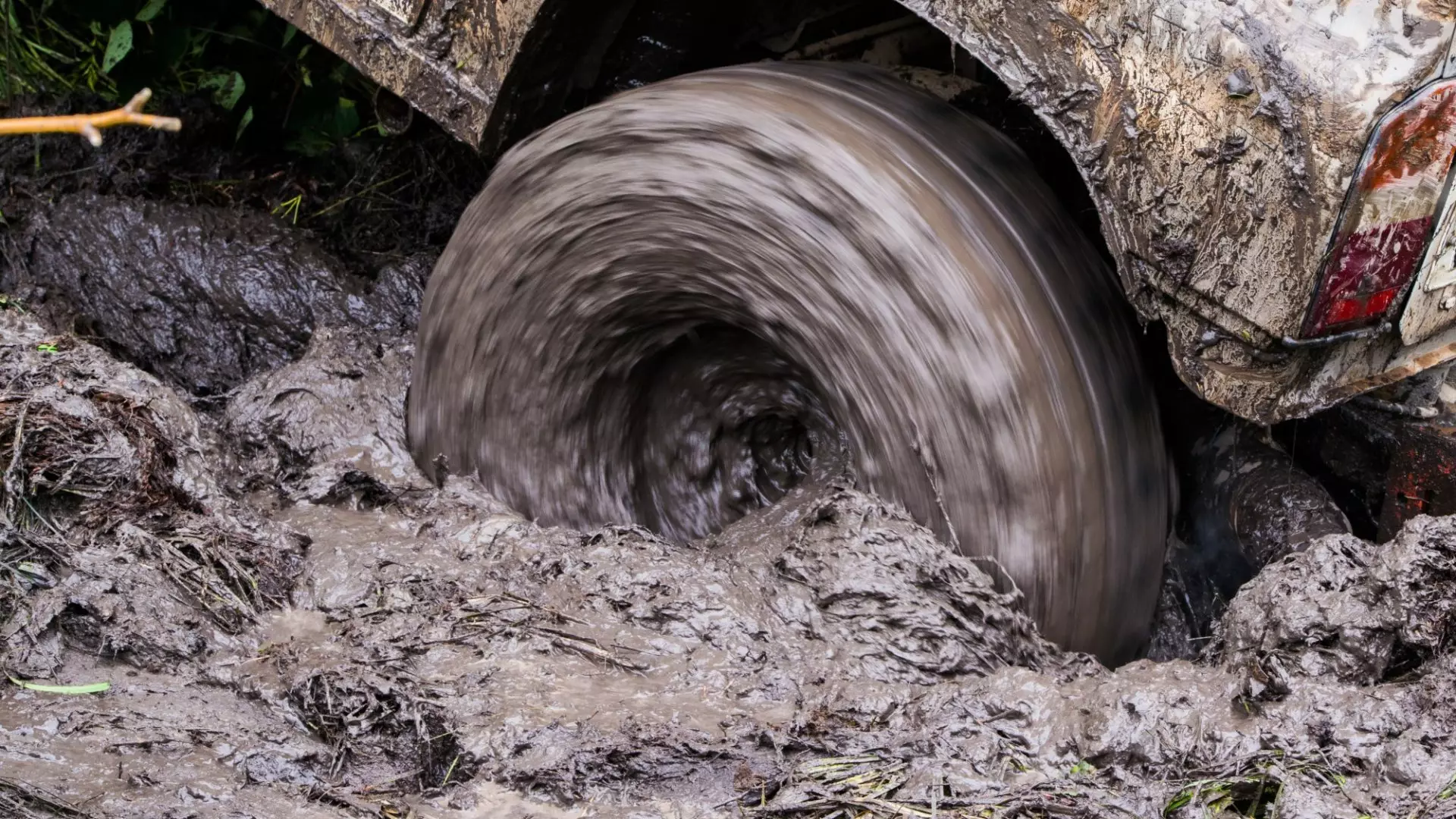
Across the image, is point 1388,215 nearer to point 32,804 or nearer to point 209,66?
point 32,804

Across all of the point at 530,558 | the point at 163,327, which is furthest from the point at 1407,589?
the point at 163,327

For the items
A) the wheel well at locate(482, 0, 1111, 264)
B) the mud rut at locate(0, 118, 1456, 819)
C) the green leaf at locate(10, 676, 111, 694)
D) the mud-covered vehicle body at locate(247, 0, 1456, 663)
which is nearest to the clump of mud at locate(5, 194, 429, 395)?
the mud rut at locate(0, 118, 1456, 819)

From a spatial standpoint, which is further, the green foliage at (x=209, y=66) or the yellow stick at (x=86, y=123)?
the green foliage at (x=209, y=66)

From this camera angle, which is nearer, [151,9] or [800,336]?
[800,336]

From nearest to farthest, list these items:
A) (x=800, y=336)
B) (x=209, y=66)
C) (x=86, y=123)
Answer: (x=86, y=123), (x=800, y=336), (x=209, y=66)

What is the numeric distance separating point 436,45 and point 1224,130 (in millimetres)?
1573

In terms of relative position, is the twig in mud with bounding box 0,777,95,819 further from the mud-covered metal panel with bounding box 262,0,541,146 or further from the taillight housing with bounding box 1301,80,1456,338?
the taillight housing with bounding box 1301,80,1456,338

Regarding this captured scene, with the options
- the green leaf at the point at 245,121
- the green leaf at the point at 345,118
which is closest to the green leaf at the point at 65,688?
the green leaf at the point at 245,121

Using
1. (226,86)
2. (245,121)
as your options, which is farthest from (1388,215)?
(226,86)

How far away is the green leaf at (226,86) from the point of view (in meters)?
3.70

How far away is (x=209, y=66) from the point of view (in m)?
3.91

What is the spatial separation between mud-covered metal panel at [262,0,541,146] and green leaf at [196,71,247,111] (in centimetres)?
106

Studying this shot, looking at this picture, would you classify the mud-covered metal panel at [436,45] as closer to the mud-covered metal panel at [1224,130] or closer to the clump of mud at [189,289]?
the clump of mud at [189,289]

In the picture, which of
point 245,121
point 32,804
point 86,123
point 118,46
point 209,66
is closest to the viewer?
point 86,123
